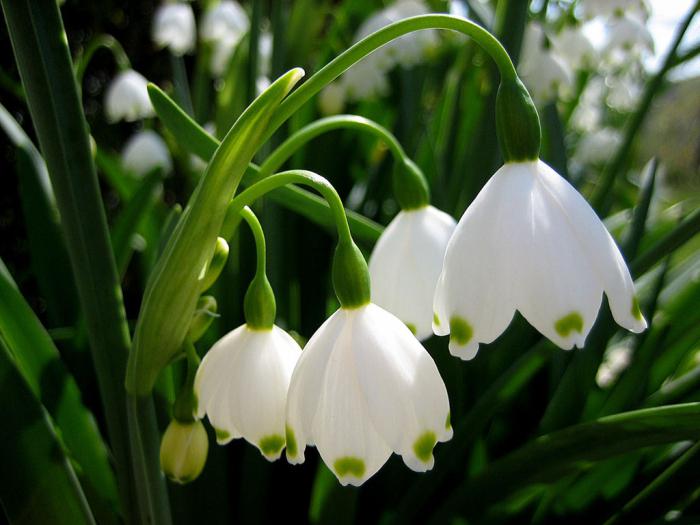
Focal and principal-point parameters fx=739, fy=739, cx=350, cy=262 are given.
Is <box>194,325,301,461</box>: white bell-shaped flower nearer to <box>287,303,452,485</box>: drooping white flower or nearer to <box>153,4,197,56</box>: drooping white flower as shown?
<box>287,303,452,485</box>: drooping white flower

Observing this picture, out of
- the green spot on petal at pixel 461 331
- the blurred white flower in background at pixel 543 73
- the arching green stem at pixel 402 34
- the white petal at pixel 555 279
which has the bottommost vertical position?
the blurred white flower in background at pixel 543 73

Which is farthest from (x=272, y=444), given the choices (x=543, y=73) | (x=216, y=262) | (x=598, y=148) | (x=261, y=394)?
(x=598, y=148)

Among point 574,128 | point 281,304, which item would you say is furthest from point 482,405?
point 574,128

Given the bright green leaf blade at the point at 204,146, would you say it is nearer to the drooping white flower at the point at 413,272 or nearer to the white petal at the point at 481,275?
the drooping white flower at the point at 413,272

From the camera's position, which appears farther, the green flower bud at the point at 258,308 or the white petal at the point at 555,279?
the green flower bud at the point at 258,308

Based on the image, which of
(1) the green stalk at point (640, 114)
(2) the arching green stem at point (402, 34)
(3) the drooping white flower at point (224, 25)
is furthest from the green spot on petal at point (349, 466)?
(3) the drooping white flower at point (224, 25)
